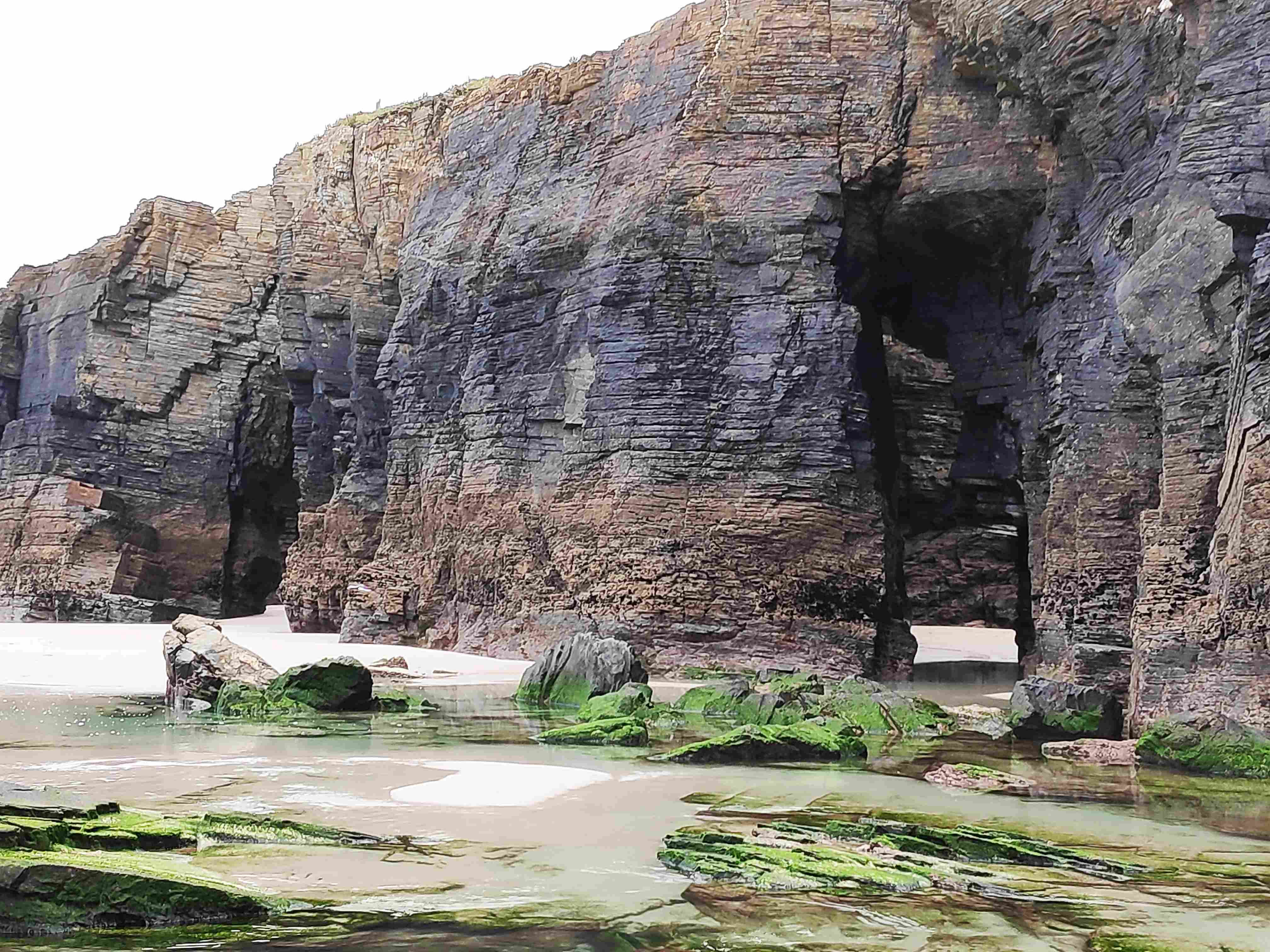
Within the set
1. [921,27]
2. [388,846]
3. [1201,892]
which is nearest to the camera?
[1201,892]

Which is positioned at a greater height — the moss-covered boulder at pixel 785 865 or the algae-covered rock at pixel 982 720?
the moss-covered boulder at pixel 785 865

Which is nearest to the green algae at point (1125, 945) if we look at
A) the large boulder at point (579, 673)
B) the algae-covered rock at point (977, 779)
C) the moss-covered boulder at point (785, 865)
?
the moss-covered boulder at point (785, 865)

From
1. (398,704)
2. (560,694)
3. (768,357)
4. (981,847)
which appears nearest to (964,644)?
(768,357)

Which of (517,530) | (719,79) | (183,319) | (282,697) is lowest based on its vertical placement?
(282,697)

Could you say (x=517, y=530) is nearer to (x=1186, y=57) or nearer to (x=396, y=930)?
(x=1186, y=57)

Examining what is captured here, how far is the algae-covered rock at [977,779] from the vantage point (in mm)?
6941

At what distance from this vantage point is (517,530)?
19.2 metres

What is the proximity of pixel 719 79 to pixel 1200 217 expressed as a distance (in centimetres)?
877

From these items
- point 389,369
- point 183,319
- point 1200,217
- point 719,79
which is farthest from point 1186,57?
point 183,319

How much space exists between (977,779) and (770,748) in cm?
156

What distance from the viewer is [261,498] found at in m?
29.5

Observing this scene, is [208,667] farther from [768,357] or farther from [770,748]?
[768,357]

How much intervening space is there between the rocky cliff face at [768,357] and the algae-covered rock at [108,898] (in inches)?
310

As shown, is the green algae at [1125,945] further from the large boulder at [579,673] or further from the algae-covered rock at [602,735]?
the large boulder at [579,673]
